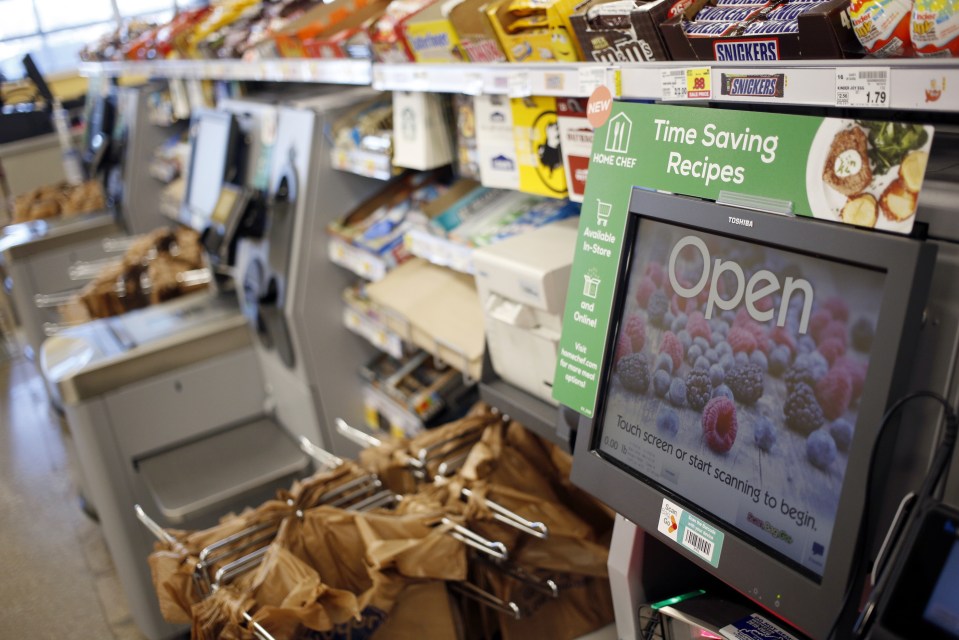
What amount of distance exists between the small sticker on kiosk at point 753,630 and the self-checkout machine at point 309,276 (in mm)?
2022

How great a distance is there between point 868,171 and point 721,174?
0.20m

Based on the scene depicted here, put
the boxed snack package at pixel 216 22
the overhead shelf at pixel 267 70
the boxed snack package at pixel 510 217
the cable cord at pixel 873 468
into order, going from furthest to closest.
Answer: the boxed snack package at pixel 216 22 < the overhead shelf at pixel 267 70 < the boxed snack package at pixel 510 217 < the cable cord at pixel 873 468

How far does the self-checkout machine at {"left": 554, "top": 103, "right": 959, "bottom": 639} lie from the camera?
872 mm

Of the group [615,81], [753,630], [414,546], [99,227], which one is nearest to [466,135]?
[615,81]

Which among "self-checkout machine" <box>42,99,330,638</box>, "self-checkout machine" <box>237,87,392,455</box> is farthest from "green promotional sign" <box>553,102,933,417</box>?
"self-checkout machine" <box>42,99,330,638</box>

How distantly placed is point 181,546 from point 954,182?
1661mm

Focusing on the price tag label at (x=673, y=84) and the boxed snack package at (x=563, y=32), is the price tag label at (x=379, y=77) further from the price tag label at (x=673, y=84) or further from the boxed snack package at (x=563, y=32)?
the price tag label at (x=673, y=84)

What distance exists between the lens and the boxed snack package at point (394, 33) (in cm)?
205

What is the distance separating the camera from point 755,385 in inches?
38.9

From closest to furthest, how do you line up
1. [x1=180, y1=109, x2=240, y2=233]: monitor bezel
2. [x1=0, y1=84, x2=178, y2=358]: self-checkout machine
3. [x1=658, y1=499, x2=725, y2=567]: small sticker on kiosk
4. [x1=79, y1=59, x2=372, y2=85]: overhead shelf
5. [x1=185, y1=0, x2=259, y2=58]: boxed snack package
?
[x1=658, y1=499, x2=725, y2=567]: small sticker on kiosk
[x1=79, y1=59, x2=372, y2=85]: overhead shelf
[x1=180, y1=109, x2=240, y2=233]: monitor bezel
[x1=185, y1=0, x2=259, y2=58]: boxed snack package
[x1=0, y1=84, x2=178, y2=358]: self-checkout machine

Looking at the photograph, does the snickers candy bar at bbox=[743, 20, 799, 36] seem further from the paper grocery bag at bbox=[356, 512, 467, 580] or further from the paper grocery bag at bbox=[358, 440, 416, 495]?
the paper grocery bag at bbox=[358, 440, 416, 495]

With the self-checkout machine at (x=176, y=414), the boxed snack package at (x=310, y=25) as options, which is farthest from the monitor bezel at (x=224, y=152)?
the boxed snack package at (x=310, y=25)

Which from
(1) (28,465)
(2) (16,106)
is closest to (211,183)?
(1) (28,465)

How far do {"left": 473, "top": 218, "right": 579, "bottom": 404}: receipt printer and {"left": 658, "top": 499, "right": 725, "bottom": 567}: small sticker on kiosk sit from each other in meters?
0.56
